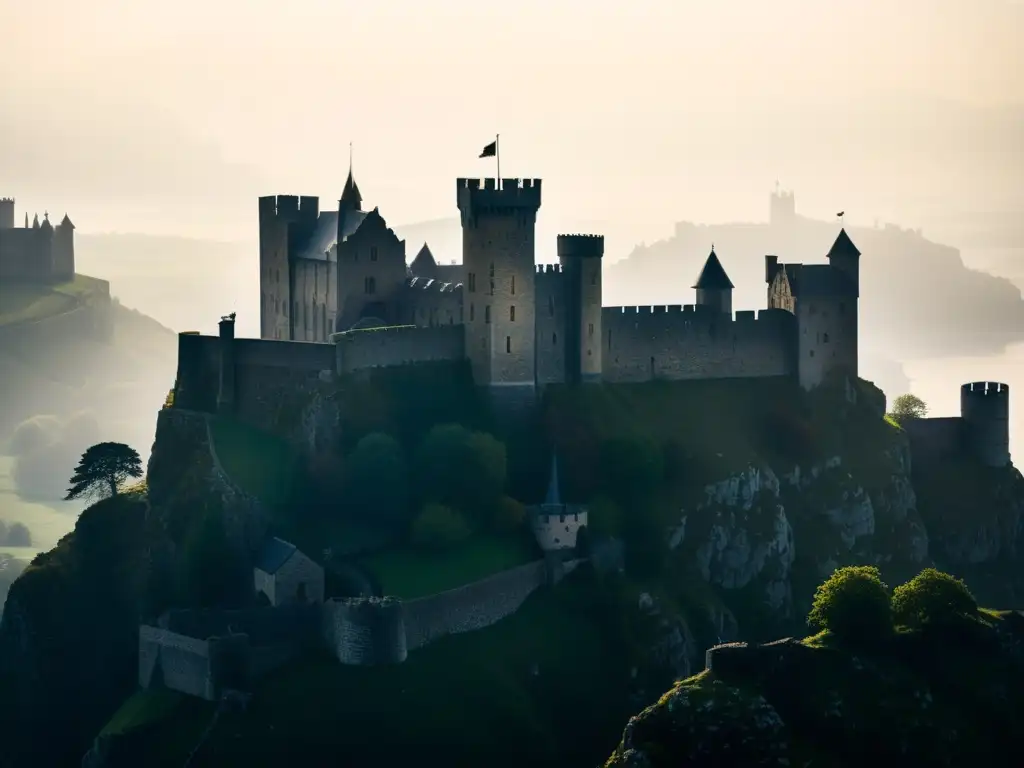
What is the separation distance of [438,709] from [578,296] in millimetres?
22274

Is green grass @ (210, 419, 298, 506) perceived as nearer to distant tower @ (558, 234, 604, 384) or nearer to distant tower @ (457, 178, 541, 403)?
distant tower @ (457, 178, 541, 403)

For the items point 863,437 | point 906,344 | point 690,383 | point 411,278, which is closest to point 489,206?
point 411,278

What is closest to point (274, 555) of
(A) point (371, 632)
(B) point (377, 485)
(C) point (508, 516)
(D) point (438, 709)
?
(B) point (377, 485)

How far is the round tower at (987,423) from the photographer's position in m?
107

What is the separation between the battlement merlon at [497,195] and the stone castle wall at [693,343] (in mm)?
7503

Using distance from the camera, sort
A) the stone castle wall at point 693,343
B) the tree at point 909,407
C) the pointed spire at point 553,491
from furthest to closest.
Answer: the tree at point 909,407, the stone castle wall at point 693,343, the pointed spire at point 553,491

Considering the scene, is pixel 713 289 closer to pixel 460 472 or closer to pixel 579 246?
pixel 579 246

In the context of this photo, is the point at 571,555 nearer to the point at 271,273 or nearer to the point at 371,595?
the point at 371,595

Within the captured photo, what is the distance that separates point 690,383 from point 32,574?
28.4 metres

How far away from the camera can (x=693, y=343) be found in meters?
102

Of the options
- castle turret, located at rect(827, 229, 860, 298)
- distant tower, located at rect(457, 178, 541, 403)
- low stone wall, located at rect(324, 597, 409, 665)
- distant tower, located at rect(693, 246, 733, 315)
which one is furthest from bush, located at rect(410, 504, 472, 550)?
castle turret, located at rect(827, 229, 860, 298)

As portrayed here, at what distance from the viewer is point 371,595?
83.6 metres

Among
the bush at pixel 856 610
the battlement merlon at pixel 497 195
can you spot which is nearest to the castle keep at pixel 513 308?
the battlement merlon at pixel 497 195

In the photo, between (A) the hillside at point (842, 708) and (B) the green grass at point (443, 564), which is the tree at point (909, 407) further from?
(A) the hillside at point (842, 708)
